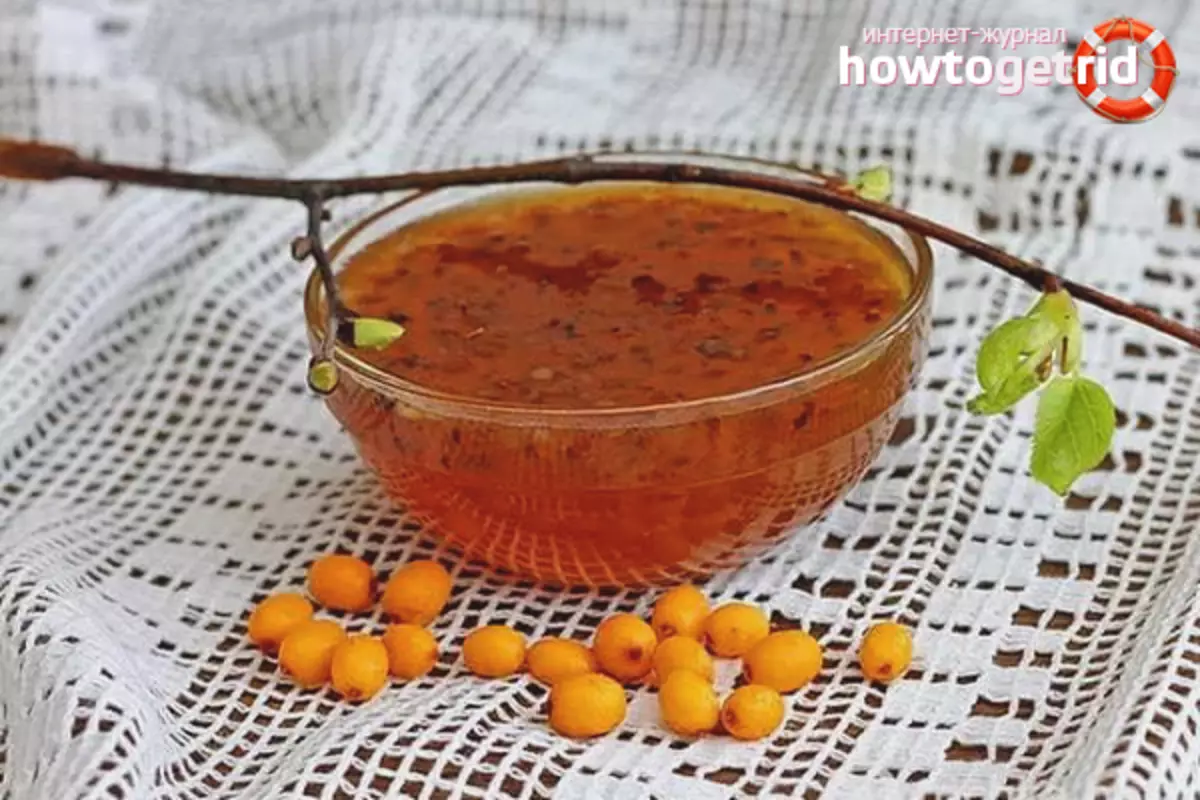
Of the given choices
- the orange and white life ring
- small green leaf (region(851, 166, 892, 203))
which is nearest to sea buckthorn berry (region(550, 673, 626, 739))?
small green leaf (region(851, 166, 892, 203))

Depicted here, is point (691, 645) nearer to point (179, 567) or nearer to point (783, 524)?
point (783, 524)

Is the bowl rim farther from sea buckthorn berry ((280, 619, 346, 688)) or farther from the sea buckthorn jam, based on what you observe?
sea buckthorn berry ((280, 619, 346, 688))

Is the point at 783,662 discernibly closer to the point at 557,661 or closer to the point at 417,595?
the point at 557,661

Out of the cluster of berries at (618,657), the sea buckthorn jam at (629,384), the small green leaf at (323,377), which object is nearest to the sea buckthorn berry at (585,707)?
the cluster of berries at (618,657)

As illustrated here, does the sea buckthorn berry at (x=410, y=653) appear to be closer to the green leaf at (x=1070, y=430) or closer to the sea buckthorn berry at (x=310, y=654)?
the sea buckthorn berry at (x=310, y=654)

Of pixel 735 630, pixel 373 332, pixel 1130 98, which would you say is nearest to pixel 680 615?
A: pixel 735 630
